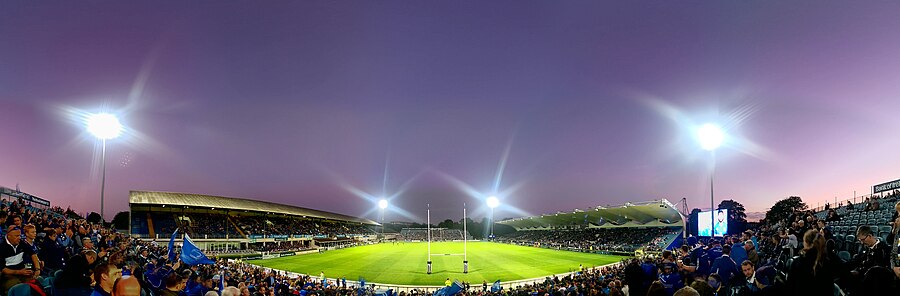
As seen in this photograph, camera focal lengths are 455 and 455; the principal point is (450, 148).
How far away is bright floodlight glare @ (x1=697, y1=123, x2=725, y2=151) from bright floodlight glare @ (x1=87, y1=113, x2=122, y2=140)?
39157mm

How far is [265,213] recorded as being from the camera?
89.6 m

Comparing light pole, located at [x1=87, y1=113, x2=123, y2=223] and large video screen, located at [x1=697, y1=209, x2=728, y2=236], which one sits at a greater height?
light pole, located at [x1=87, y1=113, x2=123, y2=223]

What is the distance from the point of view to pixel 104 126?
32.1 meters

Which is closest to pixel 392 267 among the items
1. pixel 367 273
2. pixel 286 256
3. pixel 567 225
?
pixel 367 273

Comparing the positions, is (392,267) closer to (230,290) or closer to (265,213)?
(230,290)

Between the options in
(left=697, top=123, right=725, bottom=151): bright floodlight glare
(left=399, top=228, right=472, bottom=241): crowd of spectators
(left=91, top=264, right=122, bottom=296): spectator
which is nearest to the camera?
(left=91, top=264, right=122, bottom=296): spectator

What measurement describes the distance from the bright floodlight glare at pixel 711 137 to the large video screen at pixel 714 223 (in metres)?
7.94

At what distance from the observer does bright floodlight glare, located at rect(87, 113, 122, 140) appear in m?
31.9

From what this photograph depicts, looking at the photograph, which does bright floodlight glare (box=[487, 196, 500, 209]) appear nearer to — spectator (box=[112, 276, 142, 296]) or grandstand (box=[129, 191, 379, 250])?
grandstand (box=[129, 191, 379, 250])

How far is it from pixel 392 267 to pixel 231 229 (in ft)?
127

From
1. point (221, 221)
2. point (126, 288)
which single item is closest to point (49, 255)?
point (126, 288)

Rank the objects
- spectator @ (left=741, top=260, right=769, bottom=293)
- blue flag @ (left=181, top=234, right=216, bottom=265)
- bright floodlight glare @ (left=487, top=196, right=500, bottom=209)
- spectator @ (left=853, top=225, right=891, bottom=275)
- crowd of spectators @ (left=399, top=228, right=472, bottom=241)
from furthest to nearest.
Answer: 1. crowd of spectators @ (left=399, top=228, right=472, bottom=241)
2. bright floodlight glare @ (left=487, top=196, right=500, bottom=209)
3. blue flag @ (left=181, top=234, right=216, bottom=265)
4. spectator @ (left=853, top=225, right=891, bottom=275)
5. spectator @ (left=741, top=260, right=769, bottom=293)

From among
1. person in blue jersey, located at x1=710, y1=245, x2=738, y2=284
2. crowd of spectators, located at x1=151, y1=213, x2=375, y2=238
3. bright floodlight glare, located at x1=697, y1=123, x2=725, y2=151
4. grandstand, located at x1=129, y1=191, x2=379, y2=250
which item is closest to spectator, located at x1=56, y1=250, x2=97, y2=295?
person in blue jersey, located at x1=710, y1=245, x2=738, y2=284

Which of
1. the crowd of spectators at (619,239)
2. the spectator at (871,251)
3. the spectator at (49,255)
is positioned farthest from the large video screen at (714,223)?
the spectator at (49,255)
